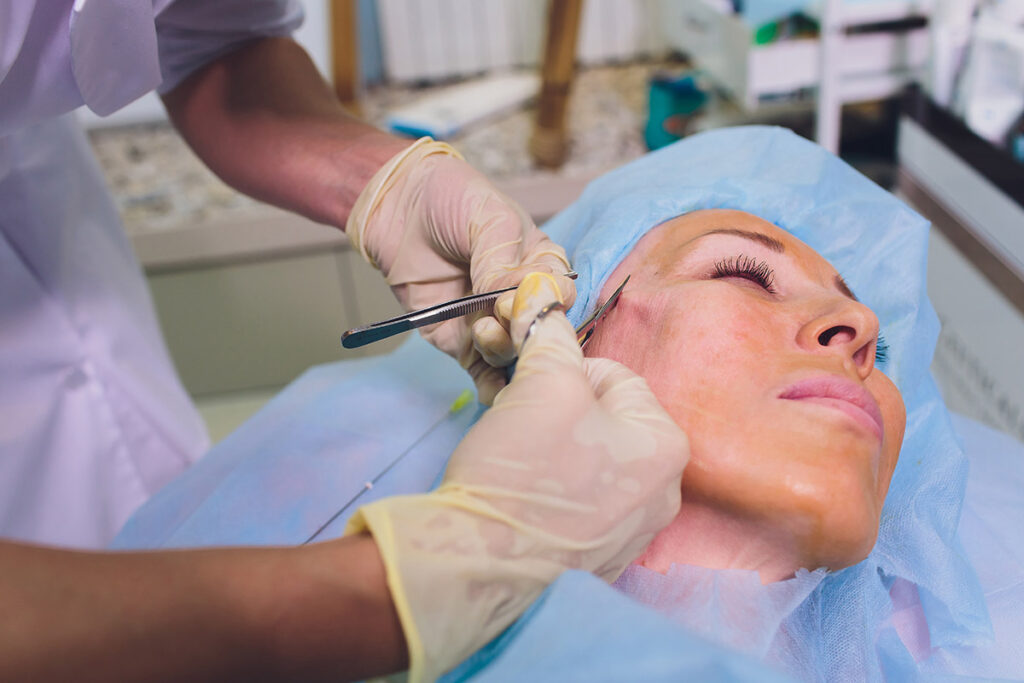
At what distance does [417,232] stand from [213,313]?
137 cm

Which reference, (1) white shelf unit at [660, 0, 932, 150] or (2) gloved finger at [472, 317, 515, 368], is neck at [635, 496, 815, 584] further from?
(1) white shelf unit at [660, 0, 932, 150]

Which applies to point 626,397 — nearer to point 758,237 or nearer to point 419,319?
point 419,319

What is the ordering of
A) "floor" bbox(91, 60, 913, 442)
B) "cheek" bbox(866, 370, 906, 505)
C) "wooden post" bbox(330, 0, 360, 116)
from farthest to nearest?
1. "wooden post" bbox(330, 0, 360, 116)
2. "floor" bbox(91, 60, 913, 442)
3. "cheek" bbox(866, 370, 906, 505)

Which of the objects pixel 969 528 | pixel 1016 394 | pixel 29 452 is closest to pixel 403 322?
pixel 29 452

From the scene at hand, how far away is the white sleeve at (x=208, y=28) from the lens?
1213 mm

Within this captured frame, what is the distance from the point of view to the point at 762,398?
904mm

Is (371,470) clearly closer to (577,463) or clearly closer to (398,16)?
(577,463)

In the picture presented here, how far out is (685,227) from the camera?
1.16m

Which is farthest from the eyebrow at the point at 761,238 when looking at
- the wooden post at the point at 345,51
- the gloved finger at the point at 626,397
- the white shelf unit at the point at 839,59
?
the wooden post at the point at 345,51

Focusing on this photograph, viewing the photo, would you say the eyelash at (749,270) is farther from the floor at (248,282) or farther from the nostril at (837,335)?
the floor at (248,282)

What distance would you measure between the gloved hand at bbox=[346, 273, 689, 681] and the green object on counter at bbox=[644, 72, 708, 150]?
6.14ft

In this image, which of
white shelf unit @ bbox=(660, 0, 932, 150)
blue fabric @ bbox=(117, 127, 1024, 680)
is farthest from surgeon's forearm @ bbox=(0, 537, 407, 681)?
white shelf unit @ bbox=(660, 0, 932, 150)

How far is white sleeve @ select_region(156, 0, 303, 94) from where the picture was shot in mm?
1213

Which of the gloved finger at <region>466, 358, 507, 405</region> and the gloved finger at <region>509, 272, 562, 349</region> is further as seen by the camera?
the gloved finger at <region>466, 358, 507, 405</region>
